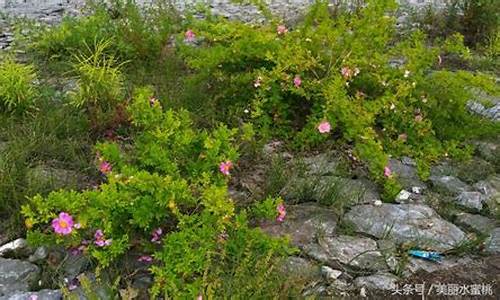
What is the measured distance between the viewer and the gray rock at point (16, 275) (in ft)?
9.71

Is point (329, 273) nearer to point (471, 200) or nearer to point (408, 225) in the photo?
point (408, 225)

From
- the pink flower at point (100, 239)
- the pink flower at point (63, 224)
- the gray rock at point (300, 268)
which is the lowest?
→ the gray rock at point (300, 268)

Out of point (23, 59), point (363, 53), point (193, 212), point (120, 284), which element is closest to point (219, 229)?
point (193, 212)

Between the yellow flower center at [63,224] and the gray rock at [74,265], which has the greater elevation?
the yellow flower center at [63,224]

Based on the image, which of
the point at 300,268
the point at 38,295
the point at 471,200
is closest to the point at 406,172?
the point at 471,200

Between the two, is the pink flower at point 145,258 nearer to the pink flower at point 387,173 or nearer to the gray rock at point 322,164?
the gray rock at point 322,164

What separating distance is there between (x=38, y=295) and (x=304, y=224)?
51.3 inches

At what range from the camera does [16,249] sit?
3.16 m

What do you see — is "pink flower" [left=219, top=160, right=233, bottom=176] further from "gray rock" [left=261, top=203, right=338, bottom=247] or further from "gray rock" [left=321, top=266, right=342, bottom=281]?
"gray rock" [left=321, top=266, right=342, bottom=281]

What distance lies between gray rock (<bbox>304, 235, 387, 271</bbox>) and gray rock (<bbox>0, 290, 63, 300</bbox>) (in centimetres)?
114

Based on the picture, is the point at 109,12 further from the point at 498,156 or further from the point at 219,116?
the point at 498,156

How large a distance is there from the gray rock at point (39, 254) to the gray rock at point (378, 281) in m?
1.40

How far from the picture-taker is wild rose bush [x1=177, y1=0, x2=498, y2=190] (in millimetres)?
4055

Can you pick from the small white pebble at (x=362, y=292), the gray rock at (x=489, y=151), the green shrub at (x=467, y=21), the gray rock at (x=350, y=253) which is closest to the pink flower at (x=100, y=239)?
the gray rock at (x=350, y=253)
